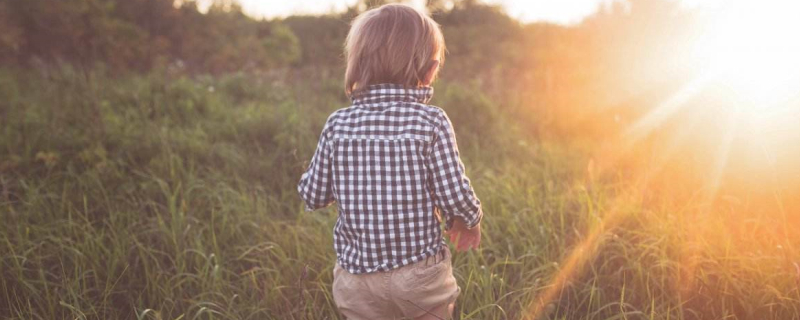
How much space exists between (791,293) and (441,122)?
1.67 m

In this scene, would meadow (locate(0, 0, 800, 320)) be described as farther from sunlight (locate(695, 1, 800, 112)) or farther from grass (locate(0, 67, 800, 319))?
sunlight (locate(695, 1, 800, 112))

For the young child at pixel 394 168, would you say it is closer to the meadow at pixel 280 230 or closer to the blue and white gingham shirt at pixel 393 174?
the blue and white gingham shirt at pixel 393 174

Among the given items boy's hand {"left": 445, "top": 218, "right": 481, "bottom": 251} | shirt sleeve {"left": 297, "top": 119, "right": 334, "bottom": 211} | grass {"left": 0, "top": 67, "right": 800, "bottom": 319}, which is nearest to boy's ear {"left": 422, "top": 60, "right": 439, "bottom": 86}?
shirt sleeve {"left": 297, "top": 119, "right": 334, "bottom": 211}

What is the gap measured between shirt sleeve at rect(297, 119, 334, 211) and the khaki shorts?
24cm

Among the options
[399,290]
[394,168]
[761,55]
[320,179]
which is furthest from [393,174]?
[761,55]

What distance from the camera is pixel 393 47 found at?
1524 millimetres

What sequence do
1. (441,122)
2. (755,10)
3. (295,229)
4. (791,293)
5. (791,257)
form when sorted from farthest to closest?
1. (755,10)
2. (295,229)
3. (791,257)
4. (791,293)
5. (441,122)

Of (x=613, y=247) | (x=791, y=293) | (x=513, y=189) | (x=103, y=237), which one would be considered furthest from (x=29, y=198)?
(x=791, y=293)

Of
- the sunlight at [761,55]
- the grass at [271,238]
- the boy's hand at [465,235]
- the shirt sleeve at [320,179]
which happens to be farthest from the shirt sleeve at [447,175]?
the sunlight at [761,55]

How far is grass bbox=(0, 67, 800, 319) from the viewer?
2.20m

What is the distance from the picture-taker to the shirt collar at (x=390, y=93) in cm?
154

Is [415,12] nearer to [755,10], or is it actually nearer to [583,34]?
[755,10]

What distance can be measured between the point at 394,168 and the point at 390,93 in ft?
0.73

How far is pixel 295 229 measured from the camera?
2900 millimetres
